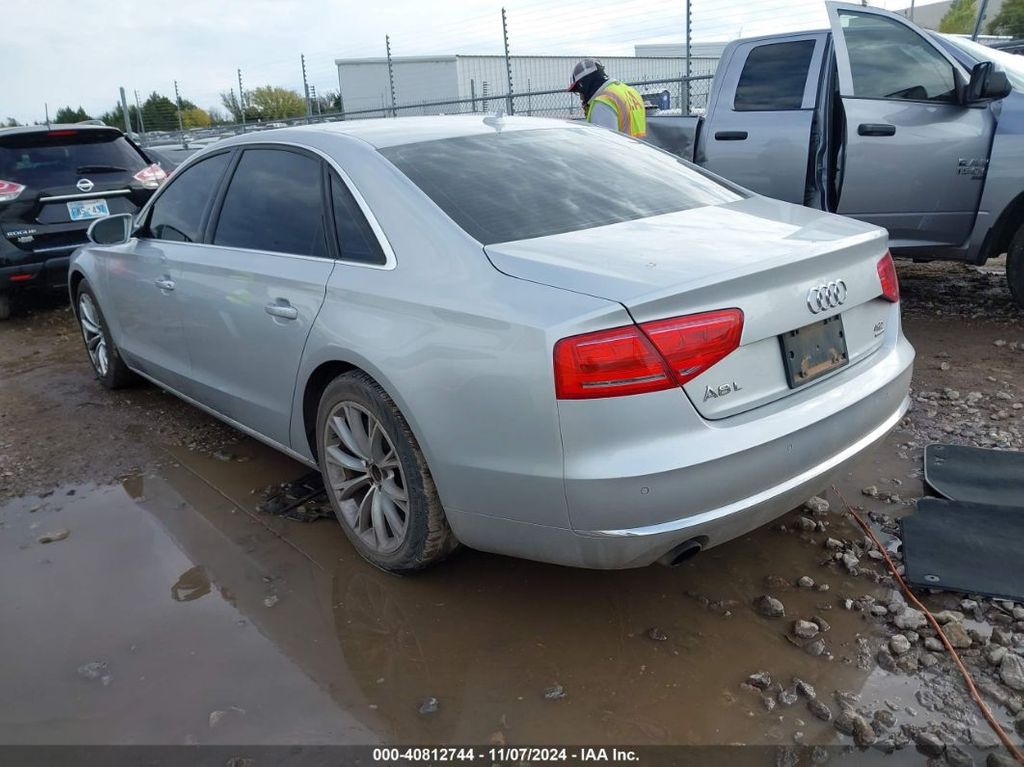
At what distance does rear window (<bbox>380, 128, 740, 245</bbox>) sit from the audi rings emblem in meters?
0.68

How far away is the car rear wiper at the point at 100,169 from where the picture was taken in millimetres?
7438

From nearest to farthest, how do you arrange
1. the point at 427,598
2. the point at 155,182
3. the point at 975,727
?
the point at 975,727 → the point at 427,598 → the point at 155,182

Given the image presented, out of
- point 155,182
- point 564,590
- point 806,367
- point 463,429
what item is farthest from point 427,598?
point 155,182

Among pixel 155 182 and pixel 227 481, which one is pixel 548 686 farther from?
pixel 155 182

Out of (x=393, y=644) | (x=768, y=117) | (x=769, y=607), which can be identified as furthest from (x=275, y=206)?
(x=768, y=117)

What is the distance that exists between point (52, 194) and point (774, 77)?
6026 millimetres

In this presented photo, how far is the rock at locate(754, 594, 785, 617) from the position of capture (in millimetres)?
2697

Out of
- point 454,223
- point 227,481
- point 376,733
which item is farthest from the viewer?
point 227,481

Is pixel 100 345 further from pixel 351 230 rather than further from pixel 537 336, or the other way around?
A: pixel 537 336

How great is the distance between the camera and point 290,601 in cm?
297

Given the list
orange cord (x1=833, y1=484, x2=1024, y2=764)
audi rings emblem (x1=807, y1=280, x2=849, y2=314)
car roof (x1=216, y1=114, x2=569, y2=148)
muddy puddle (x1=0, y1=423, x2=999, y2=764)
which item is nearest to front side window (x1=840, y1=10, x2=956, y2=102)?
car roof (x1=216, y1=114, x2=569, y2=148)

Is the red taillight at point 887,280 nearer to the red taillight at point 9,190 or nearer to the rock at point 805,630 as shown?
the rock at point 805,630

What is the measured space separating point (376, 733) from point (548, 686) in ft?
1.67

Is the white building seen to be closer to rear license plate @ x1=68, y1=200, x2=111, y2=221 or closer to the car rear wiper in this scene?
the car rear wiper
